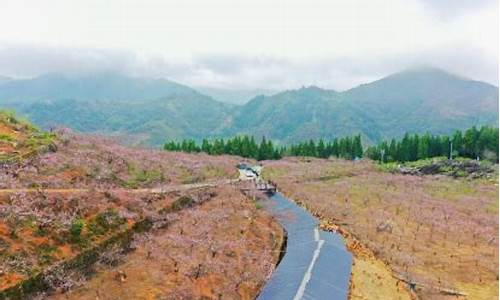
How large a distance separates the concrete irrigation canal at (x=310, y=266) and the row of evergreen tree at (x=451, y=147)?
6194cm

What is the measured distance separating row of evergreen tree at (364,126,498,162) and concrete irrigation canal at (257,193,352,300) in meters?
61.9

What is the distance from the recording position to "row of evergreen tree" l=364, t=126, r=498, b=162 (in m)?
90.8

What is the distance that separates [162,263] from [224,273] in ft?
12.3

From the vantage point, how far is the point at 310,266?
2895 centimetres

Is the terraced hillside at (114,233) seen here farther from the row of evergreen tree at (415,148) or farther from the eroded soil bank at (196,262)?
the row of evergreen tree at (415,148)

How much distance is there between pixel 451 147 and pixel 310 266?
7477 centimetres

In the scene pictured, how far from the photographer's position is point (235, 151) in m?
96.2

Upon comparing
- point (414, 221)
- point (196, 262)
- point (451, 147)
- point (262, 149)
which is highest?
point (451, 147)

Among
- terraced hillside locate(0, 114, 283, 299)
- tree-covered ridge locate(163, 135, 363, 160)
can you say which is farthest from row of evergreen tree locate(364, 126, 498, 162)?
terraced hillside locate(0, 114, 283, 299)

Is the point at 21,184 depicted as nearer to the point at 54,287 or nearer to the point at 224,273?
→ the point at 54,287

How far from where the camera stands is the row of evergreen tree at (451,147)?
90.8 metres

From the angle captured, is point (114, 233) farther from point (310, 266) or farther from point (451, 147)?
point (451, 147)

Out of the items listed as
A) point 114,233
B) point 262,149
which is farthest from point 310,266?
point 262,149

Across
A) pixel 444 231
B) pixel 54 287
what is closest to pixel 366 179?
pixel 444 231
